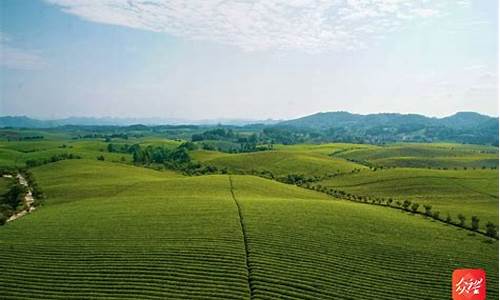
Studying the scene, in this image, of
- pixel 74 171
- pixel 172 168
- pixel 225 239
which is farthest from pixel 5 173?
pixel 225 239

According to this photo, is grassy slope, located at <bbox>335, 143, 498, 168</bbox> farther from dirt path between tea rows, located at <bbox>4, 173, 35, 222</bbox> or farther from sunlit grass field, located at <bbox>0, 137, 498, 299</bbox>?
dirt path between tea rows, located at <bbox>4, 173, 35, 222</bbox>

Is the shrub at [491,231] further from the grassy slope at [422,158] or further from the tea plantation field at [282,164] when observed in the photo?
the grassy slope at [422,158]

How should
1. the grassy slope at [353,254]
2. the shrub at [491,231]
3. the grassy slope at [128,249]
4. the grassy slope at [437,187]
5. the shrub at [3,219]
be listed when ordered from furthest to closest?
1. the grassy slope at [437,187]
2. the shrub at [3,219]
3. the shrub at [491,231]
4. the grassy slope at [353,254]
5. the grassy slope at [128,249]

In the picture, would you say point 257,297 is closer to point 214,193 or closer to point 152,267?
point 152,267

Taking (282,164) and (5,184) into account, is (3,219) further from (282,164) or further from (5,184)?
(282,164)

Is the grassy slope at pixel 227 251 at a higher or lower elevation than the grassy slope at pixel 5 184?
higher

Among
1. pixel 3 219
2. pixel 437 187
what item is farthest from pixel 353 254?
pixel 437 187

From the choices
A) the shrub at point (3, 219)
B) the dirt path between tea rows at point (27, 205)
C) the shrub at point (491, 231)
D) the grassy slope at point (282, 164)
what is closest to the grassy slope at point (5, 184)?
the dirt path between tea rows at point (27, 205)
